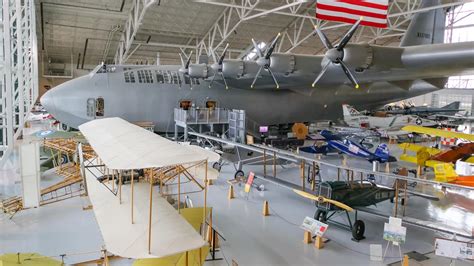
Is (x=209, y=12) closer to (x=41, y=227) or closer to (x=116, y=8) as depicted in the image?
(x=116, y=8)

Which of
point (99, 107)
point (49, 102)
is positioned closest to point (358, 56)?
point (99, 107)

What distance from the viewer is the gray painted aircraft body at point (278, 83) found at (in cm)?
1288

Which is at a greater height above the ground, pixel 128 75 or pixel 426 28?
pixel 426 28

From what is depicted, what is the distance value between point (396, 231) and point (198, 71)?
13669 mm

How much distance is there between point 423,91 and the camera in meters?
21.7

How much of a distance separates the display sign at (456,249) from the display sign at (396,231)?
617 mm

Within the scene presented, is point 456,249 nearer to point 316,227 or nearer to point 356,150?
point 316,227

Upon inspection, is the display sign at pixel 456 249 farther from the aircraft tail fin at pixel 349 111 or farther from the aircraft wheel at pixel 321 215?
the aircraft tail fin at pixel 349 111

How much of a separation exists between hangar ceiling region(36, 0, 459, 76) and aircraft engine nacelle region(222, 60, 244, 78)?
25.8 feet

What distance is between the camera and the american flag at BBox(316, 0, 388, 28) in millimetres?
15164

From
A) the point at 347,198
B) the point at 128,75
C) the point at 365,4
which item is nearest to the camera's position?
the point at 347,198

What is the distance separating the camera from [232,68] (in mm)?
17594

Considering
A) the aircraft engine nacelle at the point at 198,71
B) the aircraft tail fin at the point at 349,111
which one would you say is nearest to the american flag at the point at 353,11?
the aircraft engine nacelle at the point at 198,71

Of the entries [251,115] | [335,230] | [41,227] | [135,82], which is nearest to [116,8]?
[135,82]
